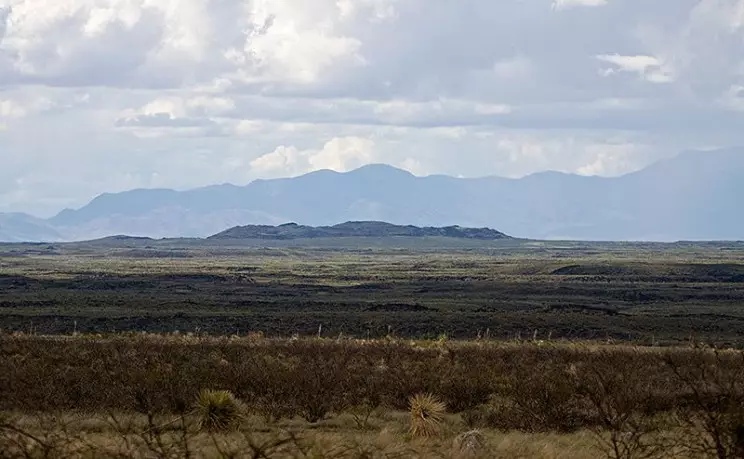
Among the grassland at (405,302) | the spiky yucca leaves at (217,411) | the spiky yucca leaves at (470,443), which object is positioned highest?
the spiky yucca leaves at (217,411)

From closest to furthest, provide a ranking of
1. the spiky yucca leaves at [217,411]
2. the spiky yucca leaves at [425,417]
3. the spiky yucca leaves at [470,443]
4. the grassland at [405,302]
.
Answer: the spiky yucca leaves at [470,443] < the spiky yucca leaves at [217,411] < the spiky yucca leaves at [425,417] < the grassland at [405,302]

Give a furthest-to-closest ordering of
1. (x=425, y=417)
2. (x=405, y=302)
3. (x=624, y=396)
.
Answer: (x=405, y=302)
(x=425, y=417)
(x=624, y=396)

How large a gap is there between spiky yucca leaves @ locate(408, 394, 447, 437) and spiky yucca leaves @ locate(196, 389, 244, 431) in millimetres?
3133

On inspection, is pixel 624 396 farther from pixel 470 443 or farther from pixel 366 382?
pixel 366 382

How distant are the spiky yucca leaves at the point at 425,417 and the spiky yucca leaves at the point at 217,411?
313 cm

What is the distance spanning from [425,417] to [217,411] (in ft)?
12.2

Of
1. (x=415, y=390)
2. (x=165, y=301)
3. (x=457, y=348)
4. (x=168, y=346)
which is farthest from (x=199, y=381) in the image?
(x=165, y=301)

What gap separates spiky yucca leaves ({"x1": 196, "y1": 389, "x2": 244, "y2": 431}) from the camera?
63.1 ft

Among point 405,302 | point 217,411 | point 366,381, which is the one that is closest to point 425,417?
point 217,411

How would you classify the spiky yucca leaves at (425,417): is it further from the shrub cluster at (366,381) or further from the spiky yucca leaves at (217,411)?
the spiky yucca leaves at (217,411)

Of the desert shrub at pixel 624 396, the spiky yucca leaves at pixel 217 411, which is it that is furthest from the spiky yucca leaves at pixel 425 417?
the spiky yucca leaves at pixel 217 411

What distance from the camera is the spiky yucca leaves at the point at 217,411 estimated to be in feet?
63.1

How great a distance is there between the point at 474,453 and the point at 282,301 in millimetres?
55933

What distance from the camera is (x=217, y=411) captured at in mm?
19562
